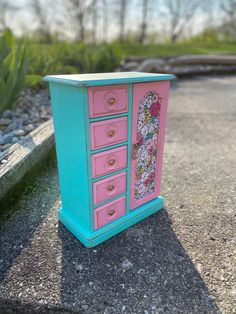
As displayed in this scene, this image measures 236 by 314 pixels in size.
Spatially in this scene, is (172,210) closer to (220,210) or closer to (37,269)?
(220,210)

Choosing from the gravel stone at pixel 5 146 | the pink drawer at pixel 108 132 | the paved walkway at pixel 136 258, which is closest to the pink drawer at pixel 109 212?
the paved walkway at pixel 136 258

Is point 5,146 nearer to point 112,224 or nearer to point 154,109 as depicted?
point 112,224

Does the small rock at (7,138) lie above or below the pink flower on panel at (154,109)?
below

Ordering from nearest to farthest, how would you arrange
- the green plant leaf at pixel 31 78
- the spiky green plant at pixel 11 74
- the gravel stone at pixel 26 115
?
the spiky green plant at pixel 11 74, the gravel stone at pixel 26 115, the green plant leaf at pixel 31 78

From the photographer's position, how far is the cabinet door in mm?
1131

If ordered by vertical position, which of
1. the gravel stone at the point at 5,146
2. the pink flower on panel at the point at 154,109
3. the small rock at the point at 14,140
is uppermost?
the pink flower on panel at the point at 154,109

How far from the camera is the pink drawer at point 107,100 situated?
94 cm

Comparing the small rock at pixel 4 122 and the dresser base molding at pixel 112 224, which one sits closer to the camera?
the dresser base molding at pixel 112 224

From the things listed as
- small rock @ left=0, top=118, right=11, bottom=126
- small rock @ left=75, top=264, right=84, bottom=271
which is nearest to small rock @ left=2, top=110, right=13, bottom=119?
small rock @ left=0, top=118, right=11, bottom=126

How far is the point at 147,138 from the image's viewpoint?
4.07 ft

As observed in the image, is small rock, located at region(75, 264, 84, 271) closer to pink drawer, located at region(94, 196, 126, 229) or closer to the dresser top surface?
pink drawer, located at region(94, 196, 126, 229)

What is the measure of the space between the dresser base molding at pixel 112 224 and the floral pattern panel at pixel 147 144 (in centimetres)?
8

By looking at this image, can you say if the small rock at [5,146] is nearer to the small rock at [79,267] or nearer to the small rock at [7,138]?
the small rock at [7,138]

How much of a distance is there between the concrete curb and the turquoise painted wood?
30 cm
